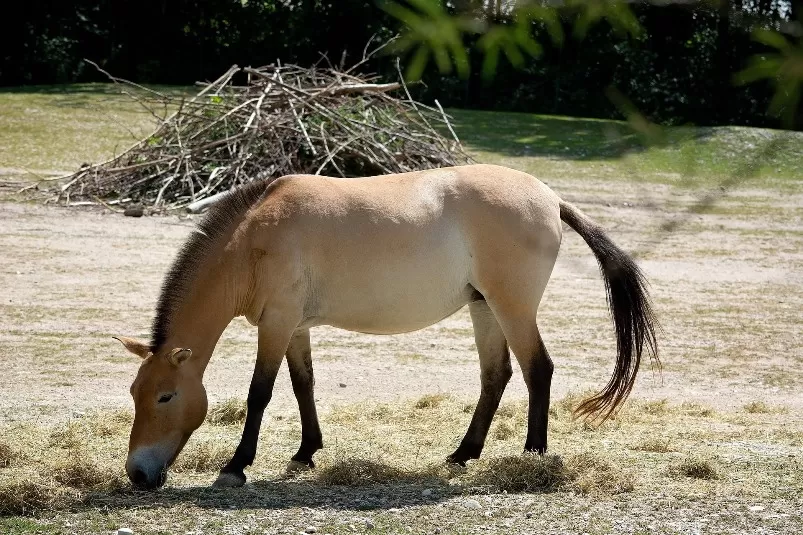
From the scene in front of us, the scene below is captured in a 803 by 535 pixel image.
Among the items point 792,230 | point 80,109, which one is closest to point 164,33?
point 80,109

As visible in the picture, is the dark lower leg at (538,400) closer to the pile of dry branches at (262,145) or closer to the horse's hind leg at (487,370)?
the horse's hind leg at (487,370)

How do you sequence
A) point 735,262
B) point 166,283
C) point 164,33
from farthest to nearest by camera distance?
point 164,33, point 735,262, point 166,283

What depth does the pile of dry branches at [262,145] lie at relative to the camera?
1538cm

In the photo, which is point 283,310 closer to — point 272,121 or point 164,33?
point 272,121

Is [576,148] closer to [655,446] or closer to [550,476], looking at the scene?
[655,446]

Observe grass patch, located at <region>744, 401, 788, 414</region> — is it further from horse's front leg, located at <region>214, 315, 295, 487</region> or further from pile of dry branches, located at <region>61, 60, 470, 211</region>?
pile of dry branches, located at <region>61, 60, 470, 211</region>

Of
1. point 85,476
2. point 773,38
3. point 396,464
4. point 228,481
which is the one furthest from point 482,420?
point 773,38

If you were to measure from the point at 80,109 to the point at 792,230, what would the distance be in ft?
50.0

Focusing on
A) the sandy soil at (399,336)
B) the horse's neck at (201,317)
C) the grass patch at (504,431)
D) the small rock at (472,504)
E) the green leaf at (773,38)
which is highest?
the green leaf at (773,38)

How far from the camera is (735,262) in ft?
44.5

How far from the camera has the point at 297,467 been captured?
229 inches

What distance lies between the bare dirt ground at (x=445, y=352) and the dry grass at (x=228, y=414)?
0.41 meters

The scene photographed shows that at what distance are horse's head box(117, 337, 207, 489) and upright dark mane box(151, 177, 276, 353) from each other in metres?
0.19

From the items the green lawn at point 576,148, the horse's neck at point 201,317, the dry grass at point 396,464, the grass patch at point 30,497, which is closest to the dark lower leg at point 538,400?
the dry grass at point 396,464
